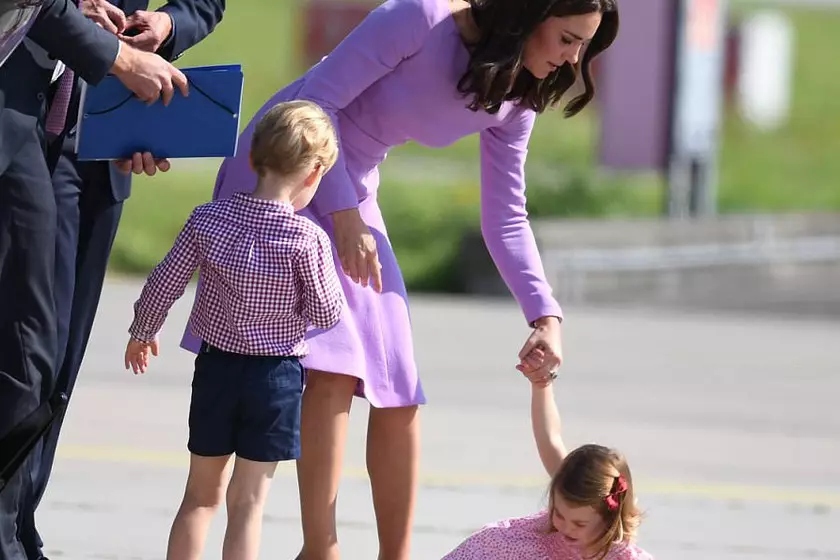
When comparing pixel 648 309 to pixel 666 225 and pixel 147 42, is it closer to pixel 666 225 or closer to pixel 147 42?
pixel 666 225

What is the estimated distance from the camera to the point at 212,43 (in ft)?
106

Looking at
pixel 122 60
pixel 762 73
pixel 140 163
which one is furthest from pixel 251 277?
pixel 762 73

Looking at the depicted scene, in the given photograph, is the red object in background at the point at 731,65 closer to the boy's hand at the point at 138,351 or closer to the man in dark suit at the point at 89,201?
the man in dark suit at the point at 89,201

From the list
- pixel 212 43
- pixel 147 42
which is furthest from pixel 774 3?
pixel 147 42

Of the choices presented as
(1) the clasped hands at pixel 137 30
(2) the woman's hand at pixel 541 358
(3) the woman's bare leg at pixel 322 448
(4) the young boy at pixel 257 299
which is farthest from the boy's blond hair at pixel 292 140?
(2) the woman's hand at pixel 541 358

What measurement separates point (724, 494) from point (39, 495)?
2749 millimetres

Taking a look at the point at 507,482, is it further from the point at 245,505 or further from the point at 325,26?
the point at 325,26

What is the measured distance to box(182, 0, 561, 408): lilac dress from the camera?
148 inches

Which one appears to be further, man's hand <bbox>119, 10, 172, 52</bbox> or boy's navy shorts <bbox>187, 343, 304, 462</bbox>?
man's hand <bbox>119, 10, 172, 52</bbox>

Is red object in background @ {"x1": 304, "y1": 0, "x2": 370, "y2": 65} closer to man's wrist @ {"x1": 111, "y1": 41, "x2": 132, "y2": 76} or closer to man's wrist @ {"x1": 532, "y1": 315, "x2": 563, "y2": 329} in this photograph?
man's wrist @ {"x1": 532, "y1": 315, "x2": 563, "y2": 329}

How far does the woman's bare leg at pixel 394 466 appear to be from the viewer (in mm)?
4055

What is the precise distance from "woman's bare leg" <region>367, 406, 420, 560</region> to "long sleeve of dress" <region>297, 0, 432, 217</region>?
59 centimetres

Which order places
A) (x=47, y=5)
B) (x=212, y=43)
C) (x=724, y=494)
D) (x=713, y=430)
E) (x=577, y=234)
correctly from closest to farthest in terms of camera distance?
1. (x=47, y=5)
2. (x=724, y=494)
3. (x=713, y=430)
4. (x=577, y=234)
5. (x=212, y=43)

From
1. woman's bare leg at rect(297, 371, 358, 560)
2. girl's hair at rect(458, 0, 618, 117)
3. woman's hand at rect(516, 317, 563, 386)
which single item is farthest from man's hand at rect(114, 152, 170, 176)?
woman's hand at rect(516, 317, 563, 386)
